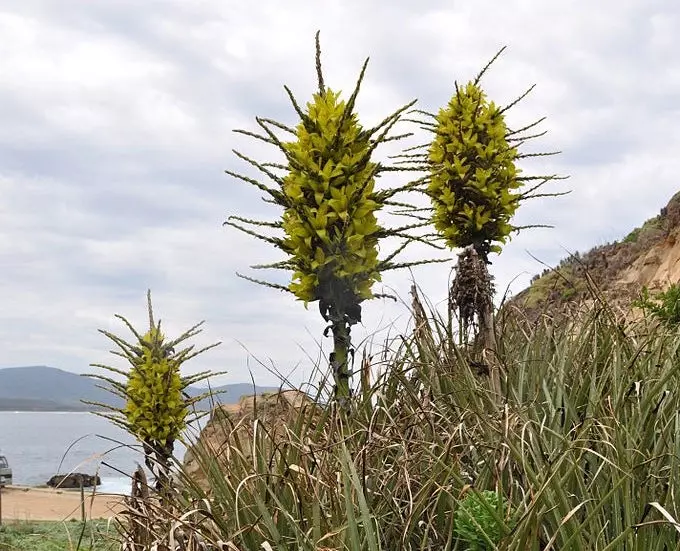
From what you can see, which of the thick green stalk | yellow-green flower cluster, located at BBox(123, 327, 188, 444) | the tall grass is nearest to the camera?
the tall grass

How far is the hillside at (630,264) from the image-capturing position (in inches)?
563

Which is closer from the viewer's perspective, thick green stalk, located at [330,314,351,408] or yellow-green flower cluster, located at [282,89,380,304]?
thick green stalk, located at [330,314,351,408]

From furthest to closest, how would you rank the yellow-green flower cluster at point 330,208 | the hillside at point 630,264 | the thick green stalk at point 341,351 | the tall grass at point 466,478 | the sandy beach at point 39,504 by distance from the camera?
the sandy beach at point 39,504 < the hillside at point 630,264 < the yellow-green flower cluster at point 330,208 < the thick green stalk at point 341,351 < the tall grass at point 466,478

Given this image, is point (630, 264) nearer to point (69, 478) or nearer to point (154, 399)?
point (69, 478)

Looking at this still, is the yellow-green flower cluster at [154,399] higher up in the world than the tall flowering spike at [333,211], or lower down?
lower down

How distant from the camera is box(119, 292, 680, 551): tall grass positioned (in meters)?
2.67

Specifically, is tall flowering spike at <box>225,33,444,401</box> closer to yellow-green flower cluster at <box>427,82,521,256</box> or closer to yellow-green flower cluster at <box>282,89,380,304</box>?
yellow-green flower cluster at <box>282,89,380,304</box>

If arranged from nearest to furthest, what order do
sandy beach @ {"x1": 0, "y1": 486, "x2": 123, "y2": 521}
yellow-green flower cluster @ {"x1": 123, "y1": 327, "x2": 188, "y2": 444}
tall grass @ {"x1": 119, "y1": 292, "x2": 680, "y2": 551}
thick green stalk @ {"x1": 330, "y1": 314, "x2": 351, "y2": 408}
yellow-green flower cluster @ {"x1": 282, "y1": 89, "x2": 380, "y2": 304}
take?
1. tall grass @ {"x1": 119, "y1": 292, "x2": 680, "y2": 551}
2. thick green stalk @ {"x1": 330, "y1": 314, "x2": 351, "y2": 408}
3. yellow-green flower cluster @ {"x1": 282, "y1": 89, "x2": 380, "y2": 304}
4. yellow-green flower cluster @ {"x1": 123, "y1": 327, "x2": 188, "y2": 444}
5. sandy beach @ {"x1": 0, "y1": 486, "x2": 123, "y2": 521}

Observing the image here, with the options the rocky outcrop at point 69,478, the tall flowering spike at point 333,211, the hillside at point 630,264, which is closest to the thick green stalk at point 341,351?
the tall flowering spike at point 333,211

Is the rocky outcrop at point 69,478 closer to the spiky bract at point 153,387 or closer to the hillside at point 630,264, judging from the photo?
the spiky bract at point 153,387

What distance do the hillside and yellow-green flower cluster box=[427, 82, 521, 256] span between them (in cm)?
376

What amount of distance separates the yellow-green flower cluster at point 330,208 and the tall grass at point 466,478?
2.87 feet

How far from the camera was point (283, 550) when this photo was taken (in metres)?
2.78

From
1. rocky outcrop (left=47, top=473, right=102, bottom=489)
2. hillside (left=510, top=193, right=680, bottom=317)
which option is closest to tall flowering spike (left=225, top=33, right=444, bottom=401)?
rocky outcrop (left=47, top=473, right=102, bottom=489)
